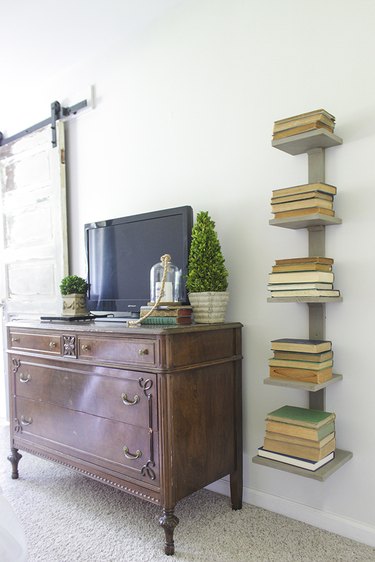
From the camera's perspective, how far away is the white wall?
73.3 inches

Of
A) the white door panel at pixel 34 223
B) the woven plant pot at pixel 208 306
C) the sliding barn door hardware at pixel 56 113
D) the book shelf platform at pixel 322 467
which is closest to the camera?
the book shelf platform at pixel 322 467

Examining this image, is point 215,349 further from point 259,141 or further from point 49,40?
point 49,40

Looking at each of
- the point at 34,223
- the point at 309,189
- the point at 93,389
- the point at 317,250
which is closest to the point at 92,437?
the point at 93,389

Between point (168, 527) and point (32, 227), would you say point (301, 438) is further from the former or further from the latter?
point (32, 227)

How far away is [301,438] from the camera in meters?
1.77

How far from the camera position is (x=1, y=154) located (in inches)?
144

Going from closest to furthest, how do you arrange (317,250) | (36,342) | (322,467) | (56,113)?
1. (322,467)
2. (317,250)
3. (36,342)
4. (56,113)

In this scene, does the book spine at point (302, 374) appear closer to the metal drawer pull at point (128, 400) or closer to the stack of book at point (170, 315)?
the stack of book at point (170, 315)

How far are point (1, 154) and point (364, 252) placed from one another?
296cm

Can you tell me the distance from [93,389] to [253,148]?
1.35m

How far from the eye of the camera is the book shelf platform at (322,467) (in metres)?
1.70

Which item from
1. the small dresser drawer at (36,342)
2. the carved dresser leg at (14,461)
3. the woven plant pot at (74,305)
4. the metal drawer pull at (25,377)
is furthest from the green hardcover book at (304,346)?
the carved dresser leg at (14,461)

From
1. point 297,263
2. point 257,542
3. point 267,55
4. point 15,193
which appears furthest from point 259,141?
point 15,193

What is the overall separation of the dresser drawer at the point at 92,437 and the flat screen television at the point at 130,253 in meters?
Answer: 0.62
